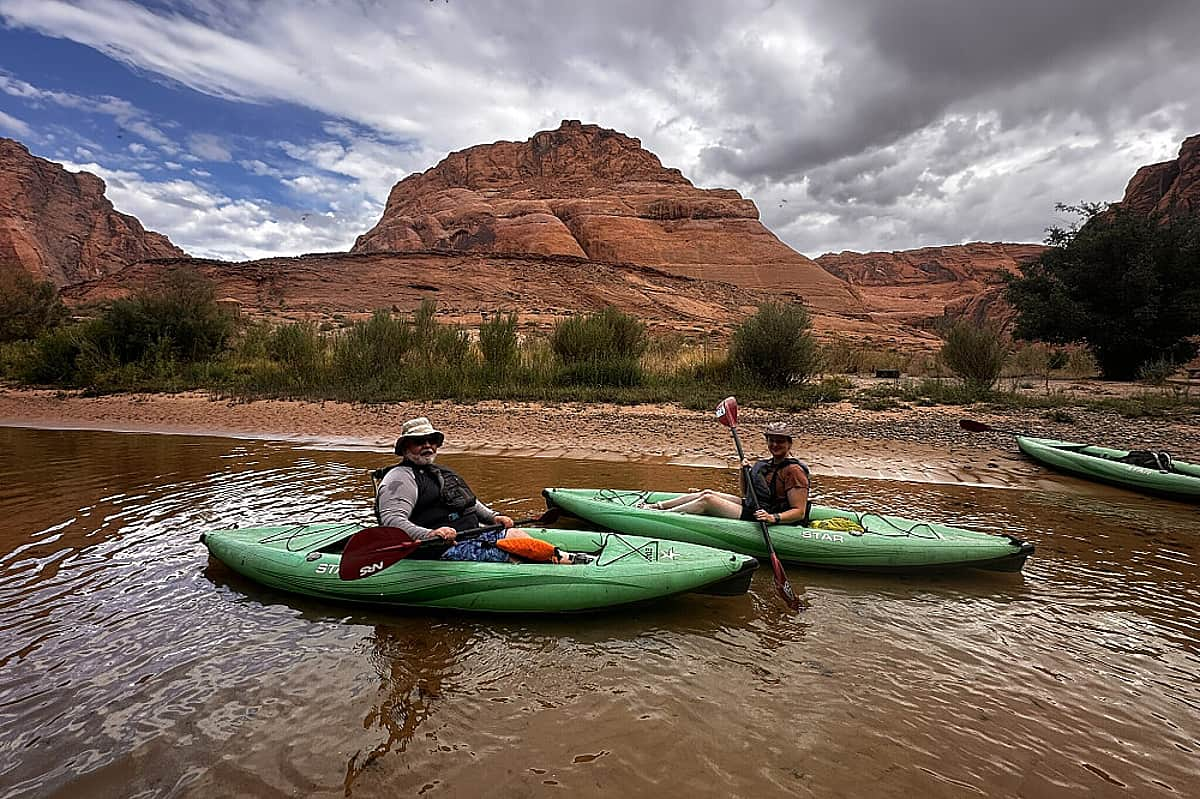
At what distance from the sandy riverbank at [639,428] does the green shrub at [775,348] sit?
1.88 m

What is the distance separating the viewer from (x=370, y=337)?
14.7 m

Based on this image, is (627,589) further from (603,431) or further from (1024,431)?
(1024,431)

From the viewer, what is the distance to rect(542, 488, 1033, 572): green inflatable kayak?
480 centimetres

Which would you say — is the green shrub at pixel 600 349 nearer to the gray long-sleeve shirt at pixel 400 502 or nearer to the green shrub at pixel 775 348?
the green shrub at pixel 775 348

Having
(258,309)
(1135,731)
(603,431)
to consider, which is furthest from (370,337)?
(258,309)

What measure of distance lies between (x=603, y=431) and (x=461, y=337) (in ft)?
19.7

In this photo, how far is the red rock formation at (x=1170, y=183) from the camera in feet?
129

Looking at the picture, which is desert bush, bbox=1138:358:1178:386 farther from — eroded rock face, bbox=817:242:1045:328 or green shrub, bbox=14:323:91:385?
eroded rock face, bbox=817:242:1045:328

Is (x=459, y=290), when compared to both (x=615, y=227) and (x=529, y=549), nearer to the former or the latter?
(x=615, y=227)

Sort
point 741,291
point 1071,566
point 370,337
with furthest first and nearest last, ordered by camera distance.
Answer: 1. point 741,291
2. point 370,337
3. point 1071,566

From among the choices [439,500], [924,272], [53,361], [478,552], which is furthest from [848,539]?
[924,272]

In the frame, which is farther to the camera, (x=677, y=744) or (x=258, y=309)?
(x=258, y=309)

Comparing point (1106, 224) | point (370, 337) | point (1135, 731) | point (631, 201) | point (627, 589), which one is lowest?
point (1135, 731)

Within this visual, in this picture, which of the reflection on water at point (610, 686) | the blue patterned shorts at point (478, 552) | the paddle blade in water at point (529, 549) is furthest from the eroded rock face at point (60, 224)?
the paddle blade in water at point (529, 549)
